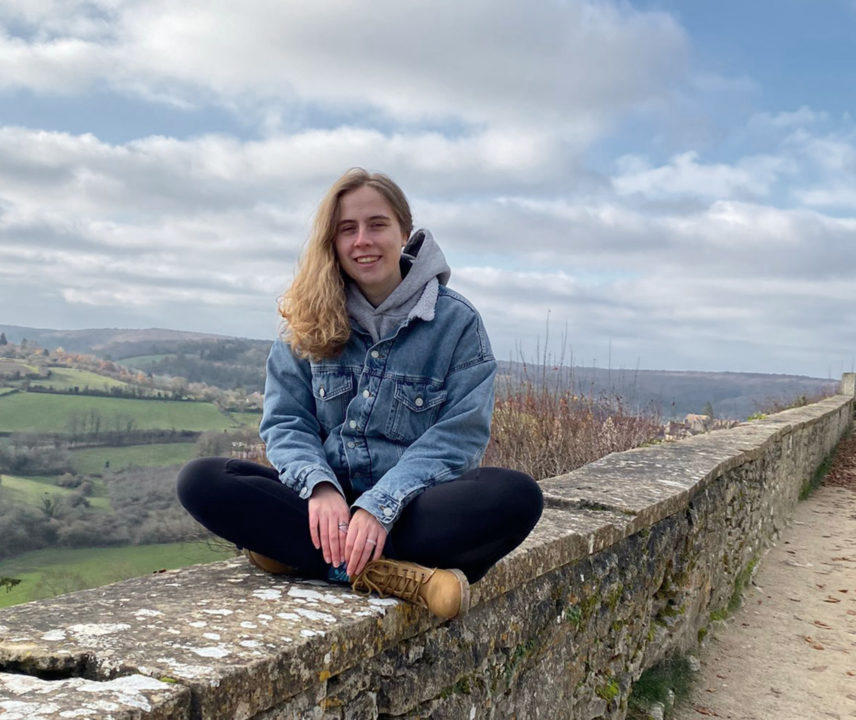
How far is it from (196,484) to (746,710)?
3.08m

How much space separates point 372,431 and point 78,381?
27.3 meters

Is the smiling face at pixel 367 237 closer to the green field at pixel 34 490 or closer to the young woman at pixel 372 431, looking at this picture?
the young woman at pixel 372 431

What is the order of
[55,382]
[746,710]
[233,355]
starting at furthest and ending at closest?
[55,382] → [233,355] → [746,710]

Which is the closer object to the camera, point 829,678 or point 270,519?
point 270,519

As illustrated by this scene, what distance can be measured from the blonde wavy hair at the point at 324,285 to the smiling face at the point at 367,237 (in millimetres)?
20

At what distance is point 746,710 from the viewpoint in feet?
12.6

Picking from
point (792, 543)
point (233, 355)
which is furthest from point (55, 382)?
point (792, 543)

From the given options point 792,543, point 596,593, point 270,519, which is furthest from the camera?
point 792,543

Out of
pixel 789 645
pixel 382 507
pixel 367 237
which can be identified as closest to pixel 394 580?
pixel 382 507

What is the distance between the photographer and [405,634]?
1902 millimetres

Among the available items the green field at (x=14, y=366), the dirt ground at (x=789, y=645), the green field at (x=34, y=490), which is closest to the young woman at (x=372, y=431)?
the dirt ground at (x=789, y=645)

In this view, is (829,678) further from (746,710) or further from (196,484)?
(196,484)

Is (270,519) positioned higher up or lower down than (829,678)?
higher up

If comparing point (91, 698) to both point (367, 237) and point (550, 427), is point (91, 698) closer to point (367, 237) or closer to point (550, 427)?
point (367, 237)
